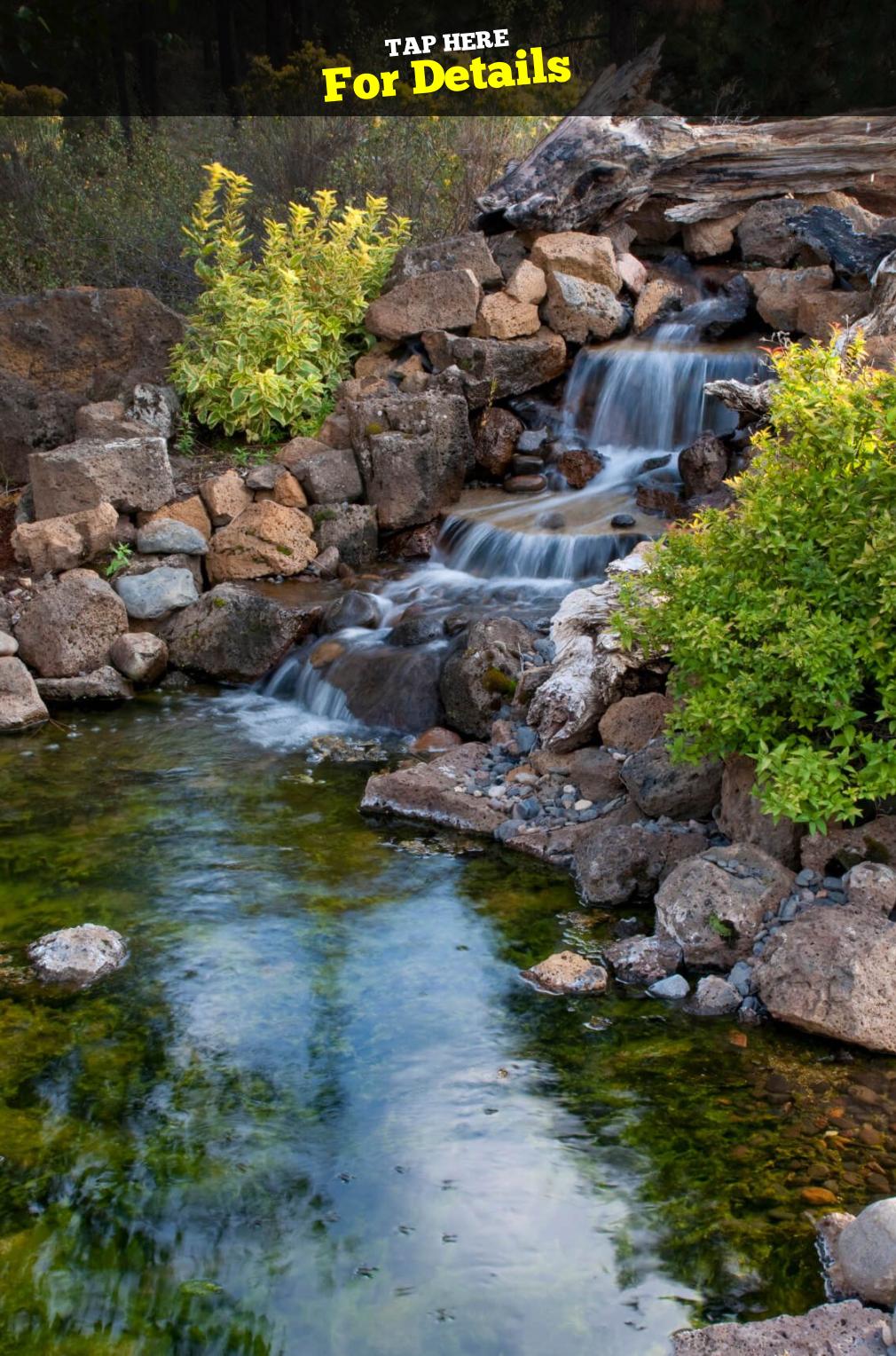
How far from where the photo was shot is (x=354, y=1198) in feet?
13.2

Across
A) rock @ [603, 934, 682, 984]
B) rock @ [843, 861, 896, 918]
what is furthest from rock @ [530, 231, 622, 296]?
rock @ [603, 934, 682, 984]

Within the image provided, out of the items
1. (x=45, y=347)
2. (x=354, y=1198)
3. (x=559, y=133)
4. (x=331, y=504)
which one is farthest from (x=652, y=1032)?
(x=559, y=133)

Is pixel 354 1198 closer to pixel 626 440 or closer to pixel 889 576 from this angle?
pixel 889 576

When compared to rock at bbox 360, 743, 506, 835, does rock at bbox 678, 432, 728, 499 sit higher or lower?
higher

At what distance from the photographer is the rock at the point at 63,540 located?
9.80 meters

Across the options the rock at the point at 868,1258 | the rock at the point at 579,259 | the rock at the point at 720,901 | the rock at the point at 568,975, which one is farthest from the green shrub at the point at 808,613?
the rock at the point at 579,259

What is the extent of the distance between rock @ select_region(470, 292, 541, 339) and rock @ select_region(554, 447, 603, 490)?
65.6 inches

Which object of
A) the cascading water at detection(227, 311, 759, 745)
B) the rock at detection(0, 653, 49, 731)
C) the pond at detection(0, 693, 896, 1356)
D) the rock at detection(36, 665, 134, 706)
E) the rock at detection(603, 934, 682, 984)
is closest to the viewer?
the pond at detection(0, 693, 896, 1356)

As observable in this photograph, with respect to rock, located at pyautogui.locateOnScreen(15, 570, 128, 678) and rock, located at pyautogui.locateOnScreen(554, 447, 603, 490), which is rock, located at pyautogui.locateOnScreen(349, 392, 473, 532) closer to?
rock, located at pyautogui.locateOnScreen(554, 447, 603, 490)

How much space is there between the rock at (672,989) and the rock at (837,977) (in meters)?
0.30

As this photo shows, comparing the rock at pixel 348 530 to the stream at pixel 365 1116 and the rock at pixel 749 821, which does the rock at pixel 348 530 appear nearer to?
the stream at pixel 365 1116

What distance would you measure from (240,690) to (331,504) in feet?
7.13

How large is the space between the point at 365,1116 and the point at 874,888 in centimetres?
227

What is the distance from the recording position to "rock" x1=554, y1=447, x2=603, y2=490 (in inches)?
432
